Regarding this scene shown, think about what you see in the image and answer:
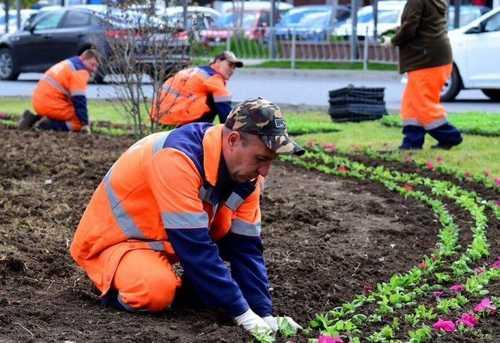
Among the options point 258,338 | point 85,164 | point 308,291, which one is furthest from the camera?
point 85,164

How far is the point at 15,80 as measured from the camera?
83.0ft

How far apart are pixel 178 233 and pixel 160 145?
0.42 m

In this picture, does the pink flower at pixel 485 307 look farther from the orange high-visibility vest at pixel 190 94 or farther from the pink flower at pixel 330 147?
the pink flower at pixel 330 147

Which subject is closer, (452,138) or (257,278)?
(257,278)

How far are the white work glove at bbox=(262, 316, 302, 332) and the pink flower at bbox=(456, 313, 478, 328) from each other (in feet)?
2.39

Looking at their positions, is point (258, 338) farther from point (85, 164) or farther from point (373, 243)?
point (85, 164)

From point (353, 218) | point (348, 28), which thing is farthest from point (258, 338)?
point (348, 28)

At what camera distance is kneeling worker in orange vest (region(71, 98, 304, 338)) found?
476 centimetres

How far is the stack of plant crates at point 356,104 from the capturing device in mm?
13602

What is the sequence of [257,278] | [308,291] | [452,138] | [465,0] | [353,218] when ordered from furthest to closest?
[465,0] < [452,138] < [353,218] < [308,291] < [257,278]

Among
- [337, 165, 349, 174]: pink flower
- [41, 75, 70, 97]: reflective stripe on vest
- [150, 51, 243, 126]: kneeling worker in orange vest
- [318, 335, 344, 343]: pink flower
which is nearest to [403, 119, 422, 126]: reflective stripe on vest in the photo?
[337, 165, 349, 174]: pink flower

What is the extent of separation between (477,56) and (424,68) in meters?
7.32

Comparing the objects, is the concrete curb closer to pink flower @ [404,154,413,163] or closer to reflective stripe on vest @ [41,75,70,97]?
reflective stripe on vest @ [41,75,70,97]

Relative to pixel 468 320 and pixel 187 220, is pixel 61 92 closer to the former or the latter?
pixel 187 220
